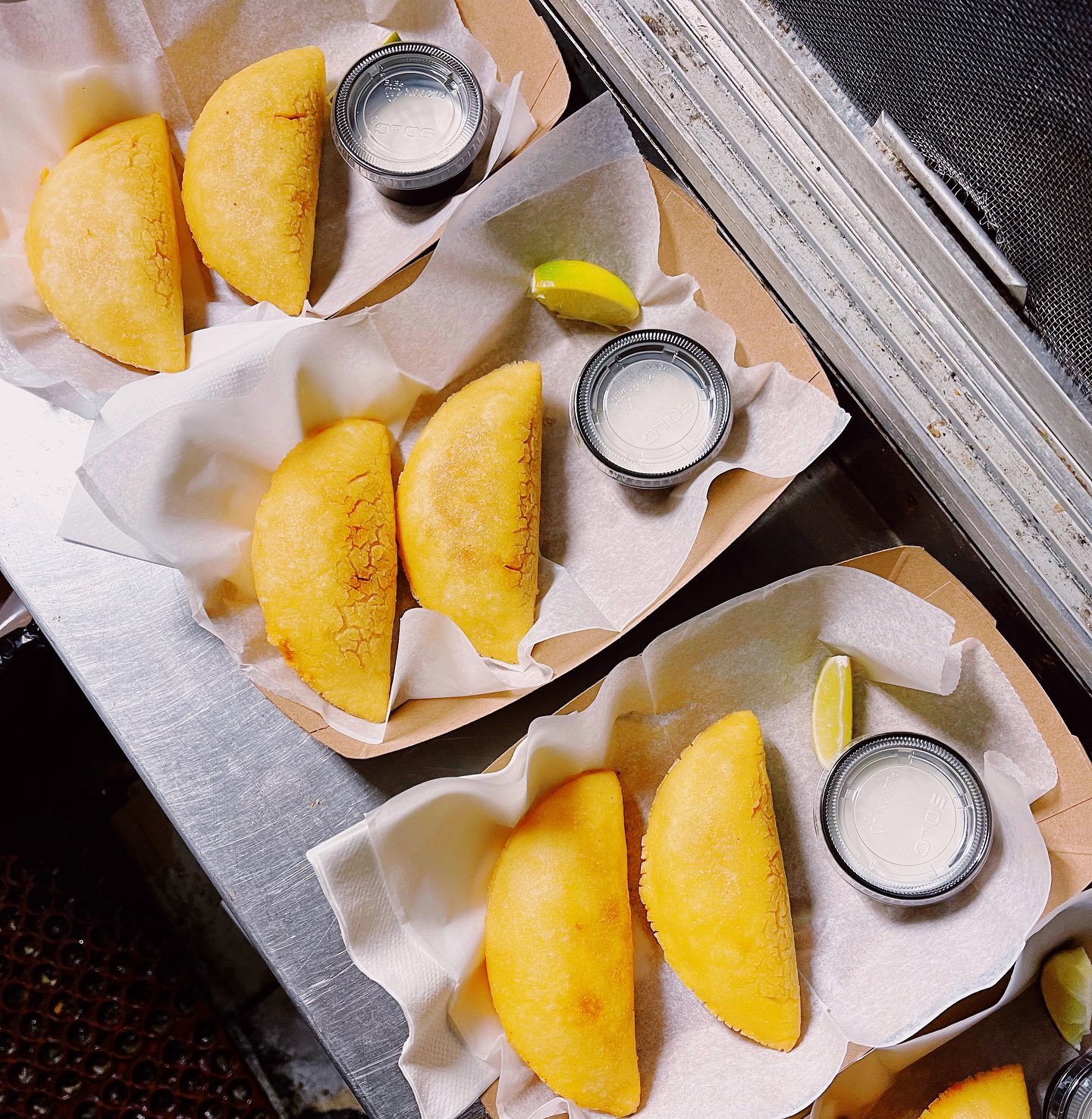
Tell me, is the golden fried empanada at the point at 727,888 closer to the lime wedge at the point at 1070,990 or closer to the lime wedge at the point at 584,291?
the lime wedge at the point at 1070,990

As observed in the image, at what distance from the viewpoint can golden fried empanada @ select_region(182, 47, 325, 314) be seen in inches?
70.4

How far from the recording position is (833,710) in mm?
1627

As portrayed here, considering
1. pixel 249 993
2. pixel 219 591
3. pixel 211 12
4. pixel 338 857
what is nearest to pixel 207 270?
pixel 211 12

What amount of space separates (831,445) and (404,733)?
833mm

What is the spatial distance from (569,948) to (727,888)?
24 cm

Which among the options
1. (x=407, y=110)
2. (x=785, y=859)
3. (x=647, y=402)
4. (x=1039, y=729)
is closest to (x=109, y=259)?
(x=407, y=110)

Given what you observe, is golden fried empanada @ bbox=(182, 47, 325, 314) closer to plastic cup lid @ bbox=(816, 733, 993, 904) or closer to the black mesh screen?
the black mesh screen

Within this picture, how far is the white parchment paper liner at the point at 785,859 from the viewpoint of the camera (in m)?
1.44

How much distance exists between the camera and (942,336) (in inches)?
59.1

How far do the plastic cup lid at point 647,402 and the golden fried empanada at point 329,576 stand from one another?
39 centimetres

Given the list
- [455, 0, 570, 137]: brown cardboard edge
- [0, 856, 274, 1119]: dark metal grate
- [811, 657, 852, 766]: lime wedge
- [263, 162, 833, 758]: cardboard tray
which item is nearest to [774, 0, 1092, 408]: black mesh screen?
[263, 162, 833, 758]: cardboard tray

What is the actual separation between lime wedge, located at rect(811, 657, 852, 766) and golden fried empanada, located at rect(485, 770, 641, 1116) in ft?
1.11

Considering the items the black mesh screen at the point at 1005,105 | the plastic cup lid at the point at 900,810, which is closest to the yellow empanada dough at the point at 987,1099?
the plastic cup lid at the point at 900,810

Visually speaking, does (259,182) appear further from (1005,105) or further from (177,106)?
(1005,105)
